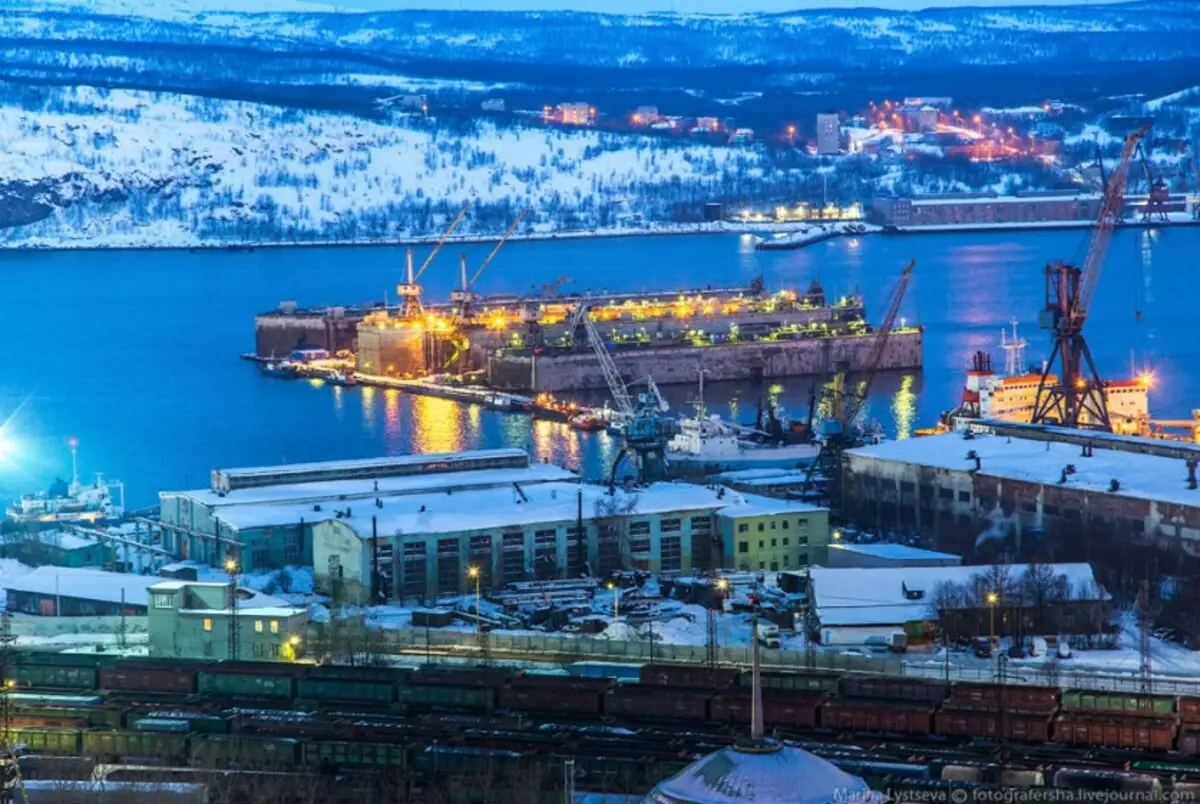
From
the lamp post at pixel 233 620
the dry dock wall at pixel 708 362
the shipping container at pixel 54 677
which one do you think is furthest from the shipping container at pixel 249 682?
the dry dock wall at pixel 708 362

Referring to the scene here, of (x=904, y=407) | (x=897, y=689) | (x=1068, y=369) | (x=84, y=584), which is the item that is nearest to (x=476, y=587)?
(x=84, y=584)

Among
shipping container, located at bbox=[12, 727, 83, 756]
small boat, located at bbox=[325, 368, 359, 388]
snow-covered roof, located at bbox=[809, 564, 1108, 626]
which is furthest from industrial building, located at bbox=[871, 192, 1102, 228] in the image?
shipping container, located at bbox=[12, 727, 83, 756]

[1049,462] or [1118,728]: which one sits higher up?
[1049,462]

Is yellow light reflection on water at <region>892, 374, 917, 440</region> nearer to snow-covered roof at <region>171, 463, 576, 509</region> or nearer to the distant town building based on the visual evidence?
snow-covered roof at <region>171, 463, 576, 509</region>

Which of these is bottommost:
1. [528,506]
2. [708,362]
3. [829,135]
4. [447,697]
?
[708,362]

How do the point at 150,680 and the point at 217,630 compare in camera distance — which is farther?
the point at 217,630

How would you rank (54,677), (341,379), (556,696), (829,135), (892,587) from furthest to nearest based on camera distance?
1. (829,135)
2. (341,379)
3. (892,587)
4. (54,677)
5. (556,696)

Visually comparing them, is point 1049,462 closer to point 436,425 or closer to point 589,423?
point 589,423
